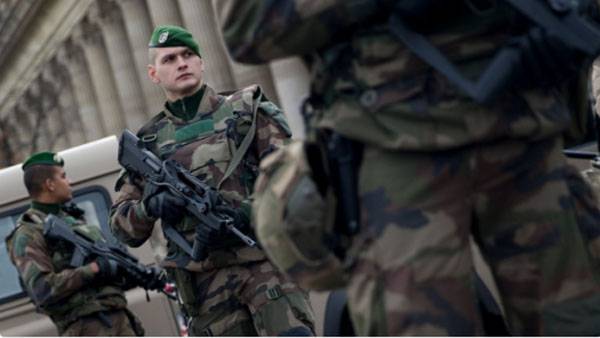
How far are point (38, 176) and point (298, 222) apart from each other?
6.63m

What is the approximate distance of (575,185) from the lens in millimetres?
5160

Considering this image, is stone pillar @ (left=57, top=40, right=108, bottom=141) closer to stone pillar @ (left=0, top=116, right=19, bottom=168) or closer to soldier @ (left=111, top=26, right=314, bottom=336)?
stone pillar @ (left=0, top=116, right=19, bottom=168)

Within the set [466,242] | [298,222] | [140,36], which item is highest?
[298,222]

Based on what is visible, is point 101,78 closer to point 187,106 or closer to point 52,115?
point 52,115

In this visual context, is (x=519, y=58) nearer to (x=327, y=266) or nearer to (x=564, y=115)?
(x=564, y=115)

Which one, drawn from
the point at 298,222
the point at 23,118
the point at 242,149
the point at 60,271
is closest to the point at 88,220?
the point at 60,271

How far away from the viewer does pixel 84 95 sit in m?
65.7

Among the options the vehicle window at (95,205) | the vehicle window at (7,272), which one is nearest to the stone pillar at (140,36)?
the vehicle window at (7,272)

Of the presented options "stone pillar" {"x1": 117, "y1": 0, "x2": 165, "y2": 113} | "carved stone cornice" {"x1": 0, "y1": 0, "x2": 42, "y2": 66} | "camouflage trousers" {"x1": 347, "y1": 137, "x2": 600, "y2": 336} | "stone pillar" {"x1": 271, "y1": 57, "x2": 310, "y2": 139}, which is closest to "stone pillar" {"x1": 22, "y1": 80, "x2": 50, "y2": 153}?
"carved stone cornice" {"x1": 0, "y1": 0, "x2": 42, "y2": 66}

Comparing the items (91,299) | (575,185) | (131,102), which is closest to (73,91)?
(131,102)

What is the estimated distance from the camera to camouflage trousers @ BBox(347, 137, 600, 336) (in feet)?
15.6

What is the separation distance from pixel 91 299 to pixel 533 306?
671 centimetres

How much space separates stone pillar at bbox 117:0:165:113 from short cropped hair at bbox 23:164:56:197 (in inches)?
1916

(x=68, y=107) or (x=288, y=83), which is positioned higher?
(x=288, y=83)
